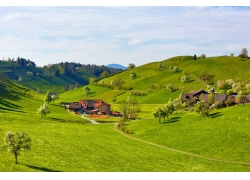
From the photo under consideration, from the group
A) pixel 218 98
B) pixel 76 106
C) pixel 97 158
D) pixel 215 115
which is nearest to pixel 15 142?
pixel 97 158

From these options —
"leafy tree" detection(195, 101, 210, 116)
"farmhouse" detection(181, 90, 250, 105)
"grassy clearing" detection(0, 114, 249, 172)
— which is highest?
"farmhouse" detection(181, 90, 250, 105)

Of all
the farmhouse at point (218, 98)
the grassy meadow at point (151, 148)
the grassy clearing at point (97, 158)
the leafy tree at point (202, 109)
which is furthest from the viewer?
the farmhouse at point (218, 98)

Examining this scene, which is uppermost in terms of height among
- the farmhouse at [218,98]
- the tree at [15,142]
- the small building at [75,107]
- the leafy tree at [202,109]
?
the farmhouse at [218,98]

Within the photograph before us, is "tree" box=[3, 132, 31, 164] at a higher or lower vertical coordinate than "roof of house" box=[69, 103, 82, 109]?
lower

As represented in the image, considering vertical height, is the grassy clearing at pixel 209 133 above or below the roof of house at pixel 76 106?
below

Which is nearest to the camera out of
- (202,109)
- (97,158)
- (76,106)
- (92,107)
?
(97,158)

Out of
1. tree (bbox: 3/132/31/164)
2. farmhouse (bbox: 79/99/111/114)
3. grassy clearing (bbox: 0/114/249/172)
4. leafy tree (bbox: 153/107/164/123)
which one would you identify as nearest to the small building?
farmhouse (bbox: 79/99/111/114)

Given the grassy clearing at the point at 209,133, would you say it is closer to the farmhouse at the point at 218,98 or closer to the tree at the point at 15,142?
the farmhouse at the point at 218,98

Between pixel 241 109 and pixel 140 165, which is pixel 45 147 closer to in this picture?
pixel 140 165

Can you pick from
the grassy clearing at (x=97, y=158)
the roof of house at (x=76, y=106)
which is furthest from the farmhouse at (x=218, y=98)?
the roof of house at (x=76, y=106)

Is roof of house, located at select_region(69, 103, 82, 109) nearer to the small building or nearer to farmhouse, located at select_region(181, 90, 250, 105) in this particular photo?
the small building

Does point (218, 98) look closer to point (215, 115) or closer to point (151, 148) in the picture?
point (215, 115)

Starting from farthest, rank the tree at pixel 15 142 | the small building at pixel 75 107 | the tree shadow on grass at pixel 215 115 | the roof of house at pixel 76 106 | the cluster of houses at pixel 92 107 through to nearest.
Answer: the roof of house at pixel 76 106 < the small building at pixel 75 107 < the cluster of houses at pixel 92 107 < the tree shadow on grass at pixel 215 115 < the tree at pixel 15 142

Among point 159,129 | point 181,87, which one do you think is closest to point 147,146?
point 159,129
